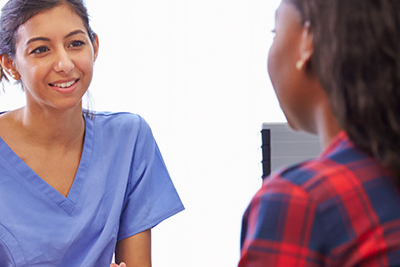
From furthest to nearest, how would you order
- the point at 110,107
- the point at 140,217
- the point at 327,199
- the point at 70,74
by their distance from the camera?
1. the point at 110,107
2. the point at 140,217
3. the point at 70,74
4. the point at 327,199

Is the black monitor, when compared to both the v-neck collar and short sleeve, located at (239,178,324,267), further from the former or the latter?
short sleeve, located at (239,178,324,267)

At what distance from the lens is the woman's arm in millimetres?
1398

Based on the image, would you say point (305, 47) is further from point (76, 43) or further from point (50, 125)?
point (50, 125)

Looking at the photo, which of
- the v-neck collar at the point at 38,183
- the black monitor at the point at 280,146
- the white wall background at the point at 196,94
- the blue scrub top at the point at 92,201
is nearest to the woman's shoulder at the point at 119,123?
the blue scrub top at the point at 92,201

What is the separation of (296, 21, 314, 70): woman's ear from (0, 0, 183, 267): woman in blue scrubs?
0.79 meters

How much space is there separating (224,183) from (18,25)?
1.25 m

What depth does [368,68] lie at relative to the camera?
0.53 meters

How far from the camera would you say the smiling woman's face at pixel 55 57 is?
129 centimetres

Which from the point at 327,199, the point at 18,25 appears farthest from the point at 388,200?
the point at 18,25

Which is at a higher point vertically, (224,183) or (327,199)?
(327,199)

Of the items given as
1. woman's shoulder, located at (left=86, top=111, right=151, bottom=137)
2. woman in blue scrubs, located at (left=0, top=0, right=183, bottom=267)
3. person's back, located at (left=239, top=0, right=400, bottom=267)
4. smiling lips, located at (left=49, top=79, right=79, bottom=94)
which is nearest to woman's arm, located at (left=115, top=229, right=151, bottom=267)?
woman in blue scrubs, located at (left=0, top=0, right=183, bottom=267)

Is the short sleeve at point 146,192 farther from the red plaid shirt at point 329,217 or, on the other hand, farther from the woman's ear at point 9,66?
the red plaid shirt at point 329,217

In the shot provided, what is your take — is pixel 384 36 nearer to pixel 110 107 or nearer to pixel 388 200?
pixel 388 200

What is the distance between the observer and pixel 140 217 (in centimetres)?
142
